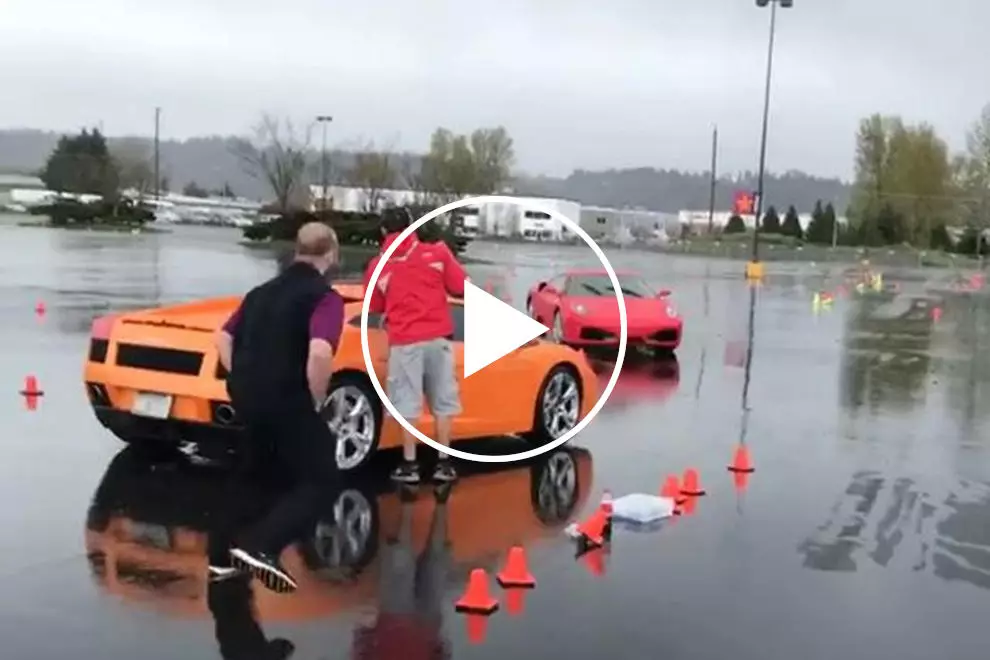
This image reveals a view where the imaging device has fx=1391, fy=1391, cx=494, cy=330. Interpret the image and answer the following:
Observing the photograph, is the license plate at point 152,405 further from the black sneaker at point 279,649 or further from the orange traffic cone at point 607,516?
the black sneaker at point 279,649

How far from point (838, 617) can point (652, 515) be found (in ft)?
6.50

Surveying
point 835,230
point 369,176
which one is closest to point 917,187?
point 835,230

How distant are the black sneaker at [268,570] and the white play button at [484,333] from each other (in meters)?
3.23

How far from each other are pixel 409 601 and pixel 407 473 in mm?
2785

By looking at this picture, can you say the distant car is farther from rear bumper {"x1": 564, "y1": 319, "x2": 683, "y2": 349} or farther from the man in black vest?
the man in black vest

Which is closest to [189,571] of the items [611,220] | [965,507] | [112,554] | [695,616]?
[112,554]

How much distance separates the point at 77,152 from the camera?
337 feet

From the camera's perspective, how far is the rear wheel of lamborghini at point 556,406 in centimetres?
1073

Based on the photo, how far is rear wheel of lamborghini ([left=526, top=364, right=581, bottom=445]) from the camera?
10727 mm

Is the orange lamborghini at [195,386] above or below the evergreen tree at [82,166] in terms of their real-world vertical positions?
below

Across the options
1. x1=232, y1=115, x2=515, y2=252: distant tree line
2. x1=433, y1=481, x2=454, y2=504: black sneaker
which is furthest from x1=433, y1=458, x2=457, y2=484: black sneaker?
x1=232, y1=115, x2=515, y2=252: distant tree line

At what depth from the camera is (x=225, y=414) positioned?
28.2 ft

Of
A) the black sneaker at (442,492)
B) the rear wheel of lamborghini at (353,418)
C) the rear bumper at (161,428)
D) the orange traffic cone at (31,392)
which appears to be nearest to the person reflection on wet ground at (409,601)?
the black sneaker at (442,492)

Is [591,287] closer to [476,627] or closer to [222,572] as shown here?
[222,572]
